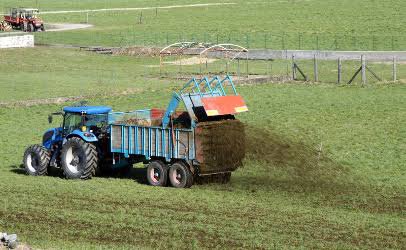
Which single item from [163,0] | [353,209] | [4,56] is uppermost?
[163,0]

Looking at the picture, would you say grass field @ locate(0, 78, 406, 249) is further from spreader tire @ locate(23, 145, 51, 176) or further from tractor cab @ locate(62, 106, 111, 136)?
tractor cab @ locate(62, 106, 111, 136)

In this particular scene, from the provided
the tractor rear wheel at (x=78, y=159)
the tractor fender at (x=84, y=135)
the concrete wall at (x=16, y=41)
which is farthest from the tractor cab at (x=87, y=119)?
the concrete wall at (x=16, y=41)

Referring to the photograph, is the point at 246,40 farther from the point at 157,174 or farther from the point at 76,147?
the point at 157,174

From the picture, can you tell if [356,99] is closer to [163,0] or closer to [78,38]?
[78,38]

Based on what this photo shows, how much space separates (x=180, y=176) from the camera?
2789 centimetres

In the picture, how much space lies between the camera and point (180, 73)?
198ft

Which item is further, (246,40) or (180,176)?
(246,40)

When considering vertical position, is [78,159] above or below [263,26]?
below

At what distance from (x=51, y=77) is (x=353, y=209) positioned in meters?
35.2

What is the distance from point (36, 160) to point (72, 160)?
54.1 inches

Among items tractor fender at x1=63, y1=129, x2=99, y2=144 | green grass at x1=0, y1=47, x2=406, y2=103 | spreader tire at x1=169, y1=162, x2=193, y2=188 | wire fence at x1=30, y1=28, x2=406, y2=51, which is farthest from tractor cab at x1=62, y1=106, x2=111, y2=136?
wire fence at x1=30, y1=28, x2=406, y2=51

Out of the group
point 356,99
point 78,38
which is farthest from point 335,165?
point 78,38

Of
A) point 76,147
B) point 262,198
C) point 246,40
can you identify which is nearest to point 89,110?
point 76,147

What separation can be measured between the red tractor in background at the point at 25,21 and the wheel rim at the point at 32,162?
216ft
